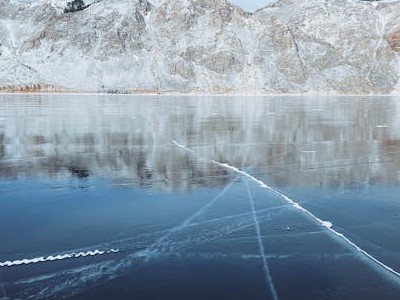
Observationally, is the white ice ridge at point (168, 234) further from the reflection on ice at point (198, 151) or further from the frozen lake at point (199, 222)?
the reflection on ice at point (198, 151)

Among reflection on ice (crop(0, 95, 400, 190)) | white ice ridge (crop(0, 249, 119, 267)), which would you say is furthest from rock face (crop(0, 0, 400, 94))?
white ice ridge (crop(0, 249, 119, 267))

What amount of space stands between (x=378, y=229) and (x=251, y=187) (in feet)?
10.5

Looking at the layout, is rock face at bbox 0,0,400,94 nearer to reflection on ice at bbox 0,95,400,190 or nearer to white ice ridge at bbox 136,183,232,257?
reflection on ice at bbox 0,95,400,190

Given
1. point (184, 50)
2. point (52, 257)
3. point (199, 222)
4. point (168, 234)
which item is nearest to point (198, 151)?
point (199, 222)

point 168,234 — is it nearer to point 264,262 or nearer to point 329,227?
point 264,262

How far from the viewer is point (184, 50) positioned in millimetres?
104812

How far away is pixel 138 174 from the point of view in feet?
38.9

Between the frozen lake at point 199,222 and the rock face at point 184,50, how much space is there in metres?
82.3

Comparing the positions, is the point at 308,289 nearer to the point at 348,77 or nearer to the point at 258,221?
the point at 258,221

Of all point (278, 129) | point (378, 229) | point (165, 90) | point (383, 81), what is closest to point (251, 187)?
point (378, 229)

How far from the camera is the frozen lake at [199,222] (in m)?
5.73

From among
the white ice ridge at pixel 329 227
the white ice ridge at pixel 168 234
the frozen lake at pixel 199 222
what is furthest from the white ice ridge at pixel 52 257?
the white ice ridge at pixel 329 227

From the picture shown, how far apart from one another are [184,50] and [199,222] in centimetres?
9889

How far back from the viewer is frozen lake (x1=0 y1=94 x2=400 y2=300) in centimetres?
573
